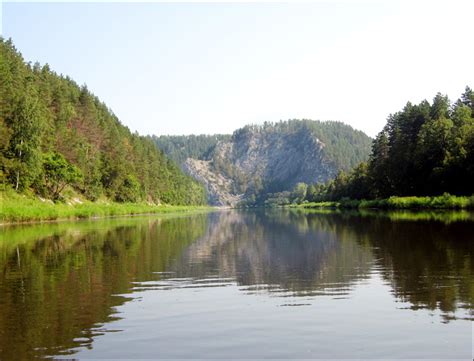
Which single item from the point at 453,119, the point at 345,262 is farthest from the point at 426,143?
the point at 345,262

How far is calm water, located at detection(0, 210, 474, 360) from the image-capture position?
1059cm

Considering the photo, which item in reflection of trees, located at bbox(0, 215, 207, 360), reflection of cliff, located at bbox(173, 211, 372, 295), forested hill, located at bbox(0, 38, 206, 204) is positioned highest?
forested hill, located at bbox(0, 38, 206, 204)

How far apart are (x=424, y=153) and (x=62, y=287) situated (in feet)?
307

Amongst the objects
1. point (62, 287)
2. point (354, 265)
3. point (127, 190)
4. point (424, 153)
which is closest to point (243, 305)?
point (62, 287)

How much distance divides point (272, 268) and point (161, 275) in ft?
15.8

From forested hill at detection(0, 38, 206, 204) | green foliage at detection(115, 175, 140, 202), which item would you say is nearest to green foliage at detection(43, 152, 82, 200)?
forested hill at detection(0, 38, 206, 204)

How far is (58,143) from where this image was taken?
103 m

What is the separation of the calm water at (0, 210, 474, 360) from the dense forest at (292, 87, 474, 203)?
68718 millimetres

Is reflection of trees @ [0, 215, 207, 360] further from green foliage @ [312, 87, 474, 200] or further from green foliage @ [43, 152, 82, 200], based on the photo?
green foliage @ [312, 87, 474, 200]

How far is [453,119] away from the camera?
105m

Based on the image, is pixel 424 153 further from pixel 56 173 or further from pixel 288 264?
pixel 288 264

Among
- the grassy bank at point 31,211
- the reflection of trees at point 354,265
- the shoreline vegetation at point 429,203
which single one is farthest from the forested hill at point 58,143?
the shoreline vegetation at point 429,203

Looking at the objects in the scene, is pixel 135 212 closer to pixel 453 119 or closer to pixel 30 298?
pixel 453 119

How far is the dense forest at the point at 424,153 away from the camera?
294 feet
